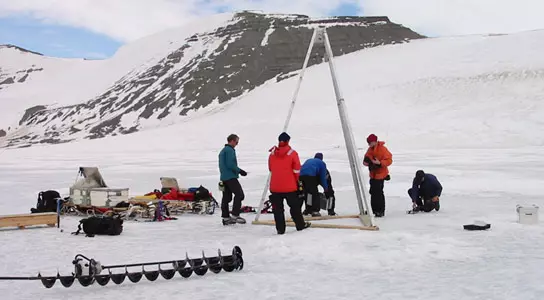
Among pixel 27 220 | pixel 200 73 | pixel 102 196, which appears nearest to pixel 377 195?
pixel 102 196

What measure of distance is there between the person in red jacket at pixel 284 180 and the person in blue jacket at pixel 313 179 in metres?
1.65

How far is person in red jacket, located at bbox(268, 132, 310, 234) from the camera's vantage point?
8.73 meters

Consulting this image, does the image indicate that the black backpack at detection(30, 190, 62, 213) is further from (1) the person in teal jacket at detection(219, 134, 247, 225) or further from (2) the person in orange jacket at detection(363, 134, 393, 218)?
(2) the person in orange jacket at detection(363, 134, 393, 218)

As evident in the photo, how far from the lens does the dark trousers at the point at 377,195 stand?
34.4 feet

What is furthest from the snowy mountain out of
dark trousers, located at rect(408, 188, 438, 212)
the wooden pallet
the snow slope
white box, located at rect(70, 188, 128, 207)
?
the wooden pallet

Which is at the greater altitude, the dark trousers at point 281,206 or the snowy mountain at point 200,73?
the snowy mountain at point 200,73

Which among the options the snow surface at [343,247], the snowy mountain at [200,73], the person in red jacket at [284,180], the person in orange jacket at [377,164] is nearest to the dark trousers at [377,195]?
the person in orange jacket at [377,164]

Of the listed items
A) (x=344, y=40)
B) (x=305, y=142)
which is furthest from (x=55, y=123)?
(x=305, y=142)

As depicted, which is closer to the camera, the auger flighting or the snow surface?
the snow surface

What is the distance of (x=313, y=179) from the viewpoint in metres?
10.5

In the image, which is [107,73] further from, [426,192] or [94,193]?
[426,192]

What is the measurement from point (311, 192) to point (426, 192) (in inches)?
93.4

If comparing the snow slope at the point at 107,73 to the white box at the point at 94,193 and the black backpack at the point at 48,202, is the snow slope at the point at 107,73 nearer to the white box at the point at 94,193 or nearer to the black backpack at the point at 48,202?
the white box at the point at 94,193

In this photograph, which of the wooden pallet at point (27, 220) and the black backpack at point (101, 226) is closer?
the black backpack at point (101, 226)
